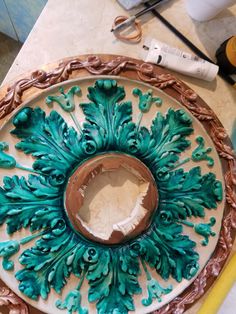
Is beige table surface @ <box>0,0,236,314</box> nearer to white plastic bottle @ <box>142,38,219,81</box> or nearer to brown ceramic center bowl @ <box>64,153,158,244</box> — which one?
white plastic bottle @ <box>142,38,219,81</box>

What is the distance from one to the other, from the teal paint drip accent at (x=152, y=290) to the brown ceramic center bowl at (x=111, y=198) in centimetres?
7

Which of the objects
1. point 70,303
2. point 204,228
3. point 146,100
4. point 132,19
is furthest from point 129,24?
point 70,303

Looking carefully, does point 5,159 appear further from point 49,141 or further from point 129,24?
point 129,24

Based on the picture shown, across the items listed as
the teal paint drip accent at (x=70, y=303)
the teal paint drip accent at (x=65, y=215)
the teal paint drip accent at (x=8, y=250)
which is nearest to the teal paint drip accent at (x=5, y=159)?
the teal paint drip accent at (x=65, y=215)

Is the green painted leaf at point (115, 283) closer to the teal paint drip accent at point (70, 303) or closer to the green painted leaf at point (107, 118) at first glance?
the teal paint drip accent at point (70, 303)

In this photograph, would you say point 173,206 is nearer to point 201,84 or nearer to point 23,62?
point 201,84

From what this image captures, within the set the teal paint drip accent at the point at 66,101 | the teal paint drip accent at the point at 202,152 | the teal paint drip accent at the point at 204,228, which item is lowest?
the teal paint drip accent at the point at 204,228

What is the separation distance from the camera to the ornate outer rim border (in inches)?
26.1

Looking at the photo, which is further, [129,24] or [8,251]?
[129,24]

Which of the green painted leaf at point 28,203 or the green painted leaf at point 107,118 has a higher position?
the green painted leaf at point 107,118

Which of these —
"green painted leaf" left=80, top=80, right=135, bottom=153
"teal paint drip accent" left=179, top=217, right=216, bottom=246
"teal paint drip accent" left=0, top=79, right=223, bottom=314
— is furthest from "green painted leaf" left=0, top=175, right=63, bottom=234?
"teal paint drip accent" left=179, top=217, right=216, bottom=246

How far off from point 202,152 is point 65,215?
25cm

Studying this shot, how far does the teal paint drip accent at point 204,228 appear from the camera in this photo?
68cm

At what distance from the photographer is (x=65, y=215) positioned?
2.10 feet
